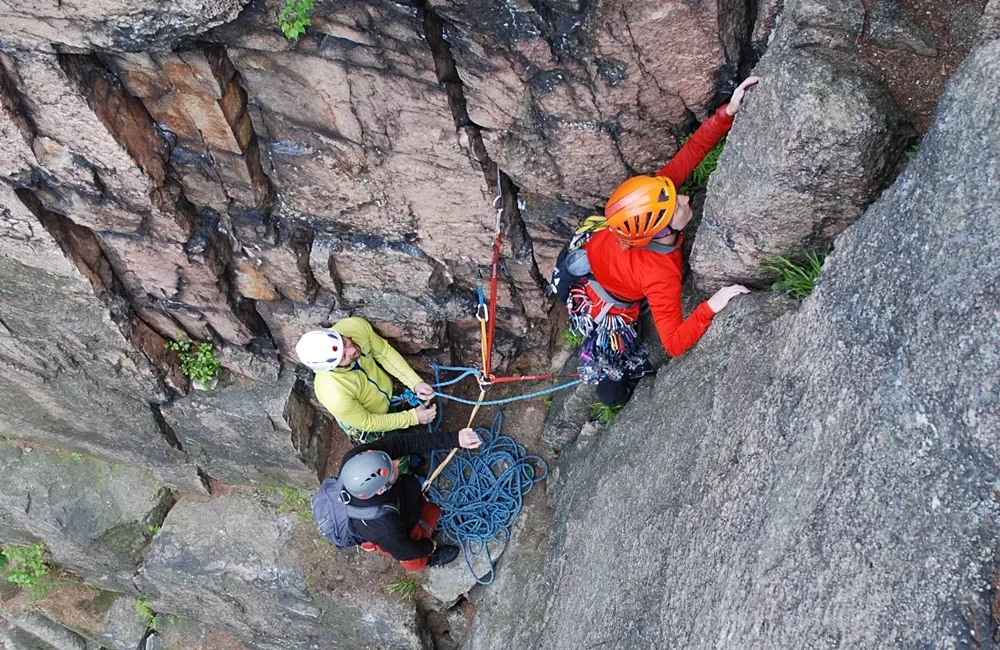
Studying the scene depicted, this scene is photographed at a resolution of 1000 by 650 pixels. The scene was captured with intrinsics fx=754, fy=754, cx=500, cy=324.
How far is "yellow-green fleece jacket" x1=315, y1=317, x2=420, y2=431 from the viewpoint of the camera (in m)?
6.25

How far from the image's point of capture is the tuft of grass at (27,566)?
10.2 metres

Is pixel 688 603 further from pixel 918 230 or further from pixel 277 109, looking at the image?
pixel 277 109

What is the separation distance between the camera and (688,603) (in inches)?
167

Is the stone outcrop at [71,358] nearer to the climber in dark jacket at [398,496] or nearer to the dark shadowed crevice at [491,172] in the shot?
the climber in dark jacket at [398,496]

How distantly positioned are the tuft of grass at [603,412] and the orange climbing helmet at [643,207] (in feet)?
6.51

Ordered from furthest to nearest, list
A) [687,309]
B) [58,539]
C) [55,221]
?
[58,539] → [55,221] → [687,309]

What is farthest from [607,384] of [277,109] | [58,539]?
[58,539]

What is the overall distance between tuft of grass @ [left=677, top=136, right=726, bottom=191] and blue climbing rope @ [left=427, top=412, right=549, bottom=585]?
328 centimetres

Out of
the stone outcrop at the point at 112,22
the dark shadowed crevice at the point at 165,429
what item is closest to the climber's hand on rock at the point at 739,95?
the stone outcrop at the point at 112,22

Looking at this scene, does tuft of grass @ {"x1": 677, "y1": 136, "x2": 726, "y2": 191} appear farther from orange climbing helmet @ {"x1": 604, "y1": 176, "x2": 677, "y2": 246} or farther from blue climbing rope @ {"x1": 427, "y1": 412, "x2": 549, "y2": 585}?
blue climbing rope @ {"x1": 427, "y1": 412, "x2": 549, "y2": 585}

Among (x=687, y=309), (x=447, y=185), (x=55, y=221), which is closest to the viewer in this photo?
(x=687, y=309)

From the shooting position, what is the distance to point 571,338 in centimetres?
704

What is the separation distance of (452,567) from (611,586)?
10.5 feet

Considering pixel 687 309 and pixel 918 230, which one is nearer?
pixel 918 230
